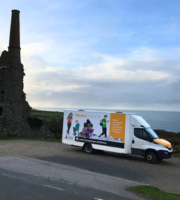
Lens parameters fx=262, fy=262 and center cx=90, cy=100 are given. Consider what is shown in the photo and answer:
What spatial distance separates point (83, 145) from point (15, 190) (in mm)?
11380

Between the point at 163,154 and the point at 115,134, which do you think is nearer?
the point at 163,154

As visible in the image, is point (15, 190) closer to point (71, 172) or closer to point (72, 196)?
point (72, 196)

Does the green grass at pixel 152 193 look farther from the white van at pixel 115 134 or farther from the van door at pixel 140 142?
the van door at pixel 140 142

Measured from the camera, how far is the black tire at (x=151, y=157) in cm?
1670

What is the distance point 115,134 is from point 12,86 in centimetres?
1873

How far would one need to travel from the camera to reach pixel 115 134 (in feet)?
59.0

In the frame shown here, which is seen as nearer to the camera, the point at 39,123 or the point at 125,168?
the point at 125,168

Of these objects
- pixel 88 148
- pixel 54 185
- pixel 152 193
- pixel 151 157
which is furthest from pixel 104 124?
pixel 152 193

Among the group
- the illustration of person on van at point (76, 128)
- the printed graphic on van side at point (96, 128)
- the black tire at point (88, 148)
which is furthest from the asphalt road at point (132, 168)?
the illustration of person on van at point (76, 128)

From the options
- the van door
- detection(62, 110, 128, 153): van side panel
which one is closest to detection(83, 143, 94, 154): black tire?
detection(62, 110, 128, 153): van side panel

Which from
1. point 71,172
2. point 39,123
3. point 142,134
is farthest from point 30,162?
point 39,123

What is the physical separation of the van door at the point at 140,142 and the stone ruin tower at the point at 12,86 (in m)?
18.5

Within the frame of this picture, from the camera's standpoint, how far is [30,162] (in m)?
14.1

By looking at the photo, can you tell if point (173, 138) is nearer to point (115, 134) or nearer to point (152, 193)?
point (115, 134)
